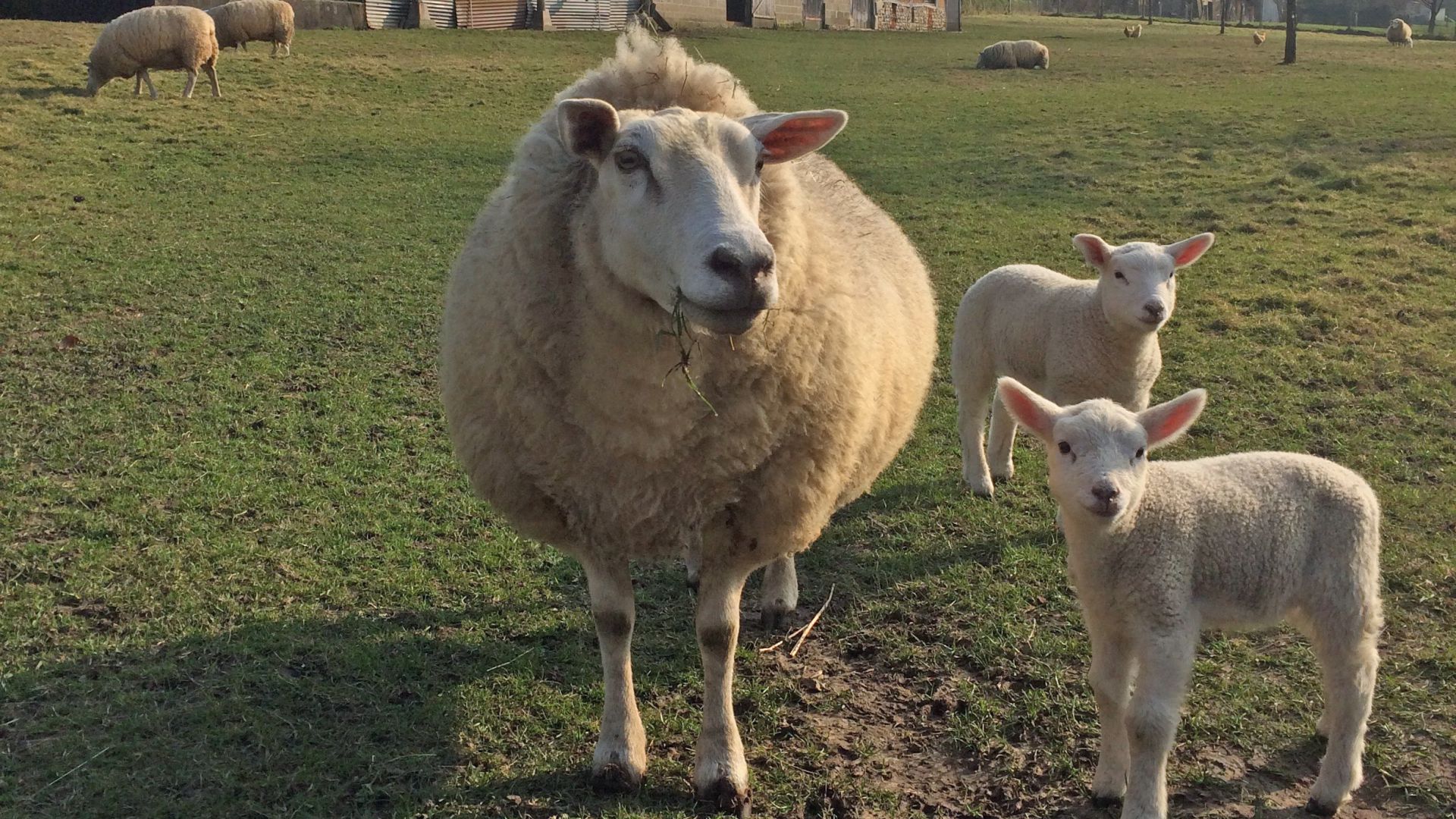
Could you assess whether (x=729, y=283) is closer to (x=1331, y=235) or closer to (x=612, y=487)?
(x=612, y=487)

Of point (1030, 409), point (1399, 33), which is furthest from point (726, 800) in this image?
point (1399, 33)

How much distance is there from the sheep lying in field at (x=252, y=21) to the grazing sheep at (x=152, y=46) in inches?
114

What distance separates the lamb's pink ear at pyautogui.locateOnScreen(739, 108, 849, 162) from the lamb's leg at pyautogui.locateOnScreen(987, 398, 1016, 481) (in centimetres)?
222

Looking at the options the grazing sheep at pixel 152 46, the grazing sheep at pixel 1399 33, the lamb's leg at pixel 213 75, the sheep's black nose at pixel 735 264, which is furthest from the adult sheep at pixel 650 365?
the grazing sheep at pixel 1399 33

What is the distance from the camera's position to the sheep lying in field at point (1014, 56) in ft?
82.9

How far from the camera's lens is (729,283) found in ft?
8.39

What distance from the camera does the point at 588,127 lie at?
290 cm

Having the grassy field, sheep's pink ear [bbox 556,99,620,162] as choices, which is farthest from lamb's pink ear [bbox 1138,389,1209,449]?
sheep's pink ear [bbox 556,99,620,162]

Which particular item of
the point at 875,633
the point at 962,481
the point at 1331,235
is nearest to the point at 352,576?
the point at 875,633

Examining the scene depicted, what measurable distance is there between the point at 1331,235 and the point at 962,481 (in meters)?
6.53

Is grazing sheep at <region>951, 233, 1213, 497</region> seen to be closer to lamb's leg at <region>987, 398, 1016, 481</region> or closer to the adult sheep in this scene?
lamb's leg at <region>987, 398, 1016, 481</region>

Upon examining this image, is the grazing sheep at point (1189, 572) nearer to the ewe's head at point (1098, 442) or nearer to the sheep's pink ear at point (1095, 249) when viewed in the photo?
the ewe's head at point (1098, 442)

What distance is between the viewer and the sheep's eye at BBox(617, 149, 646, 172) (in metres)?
2.82

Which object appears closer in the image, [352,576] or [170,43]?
[352,576]
